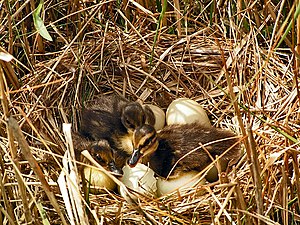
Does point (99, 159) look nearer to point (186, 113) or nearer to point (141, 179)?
point (141, 179)

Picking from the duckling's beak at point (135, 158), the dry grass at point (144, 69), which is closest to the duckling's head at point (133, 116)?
the duckling's beak at point (135, 158)

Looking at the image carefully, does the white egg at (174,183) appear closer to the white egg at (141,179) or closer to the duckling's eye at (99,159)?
the white egg at (141,179)

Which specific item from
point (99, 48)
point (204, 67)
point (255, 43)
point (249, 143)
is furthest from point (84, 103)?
point (249, 143)

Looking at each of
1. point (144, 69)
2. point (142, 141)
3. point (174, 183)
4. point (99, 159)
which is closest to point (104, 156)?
point (99, 159)

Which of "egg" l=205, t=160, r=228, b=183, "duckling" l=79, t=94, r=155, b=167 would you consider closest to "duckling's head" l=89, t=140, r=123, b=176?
"duckling" l=79, t=94, r=155, b=167

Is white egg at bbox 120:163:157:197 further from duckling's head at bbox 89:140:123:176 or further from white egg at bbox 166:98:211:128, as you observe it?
white egg at bbox 166:98:211:128

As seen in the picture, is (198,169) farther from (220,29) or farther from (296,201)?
(220,29)
